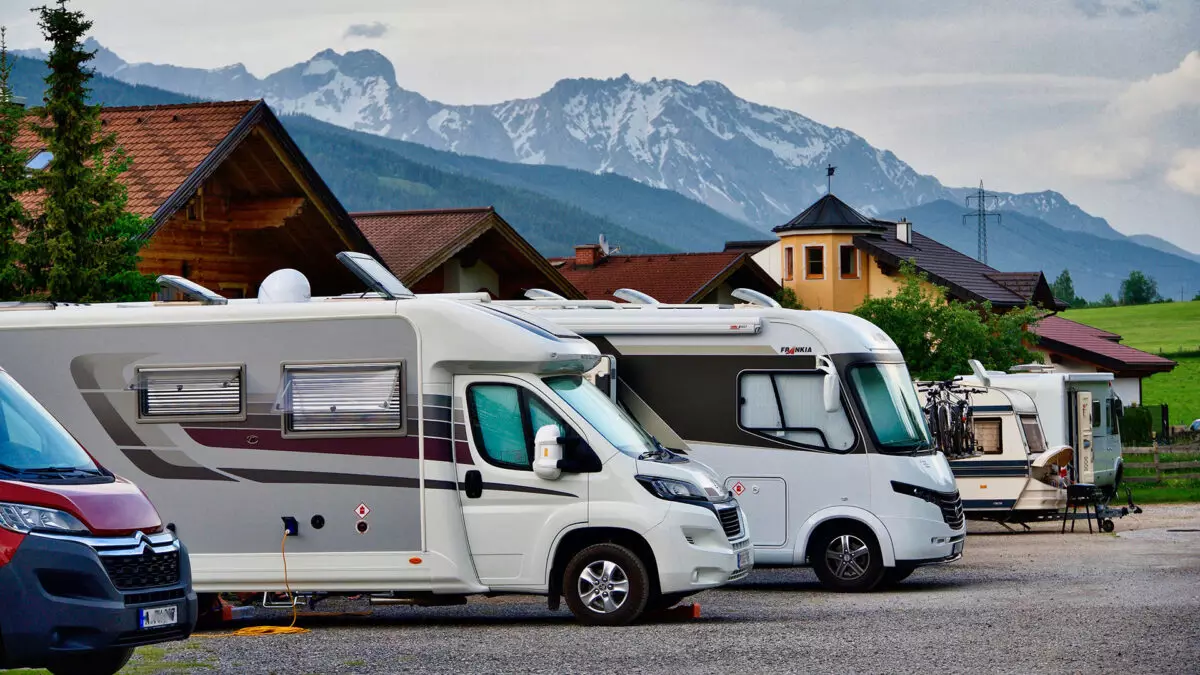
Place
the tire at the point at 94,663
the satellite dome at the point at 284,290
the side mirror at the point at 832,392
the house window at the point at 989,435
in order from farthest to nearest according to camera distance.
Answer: the house window at the point at 989,435 < the side mirror at the point at 832,392 < the satellite dome at the point at 284,290 < the tire at the point at 94,663

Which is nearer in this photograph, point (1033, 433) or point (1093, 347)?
point (1033, 433)

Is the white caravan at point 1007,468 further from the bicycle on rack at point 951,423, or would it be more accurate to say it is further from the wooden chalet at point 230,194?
the wooden chalet at point 230,194

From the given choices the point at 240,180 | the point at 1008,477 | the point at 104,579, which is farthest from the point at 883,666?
the point at 240,180

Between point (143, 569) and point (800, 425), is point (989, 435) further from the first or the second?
point (143, 569)

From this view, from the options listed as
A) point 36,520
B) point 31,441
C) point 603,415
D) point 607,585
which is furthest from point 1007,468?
point 36,520

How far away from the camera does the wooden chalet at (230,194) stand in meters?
25.0

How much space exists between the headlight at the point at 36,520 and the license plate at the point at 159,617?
597 millimetres

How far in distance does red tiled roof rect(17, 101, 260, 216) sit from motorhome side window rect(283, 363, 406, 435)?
919cm

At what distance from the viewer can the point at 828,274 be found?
207 feet

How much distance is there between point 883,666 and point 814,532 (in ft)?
19.9

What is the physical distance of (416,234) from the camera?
113 ft

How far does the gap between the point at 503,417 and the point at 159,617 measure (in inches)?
192

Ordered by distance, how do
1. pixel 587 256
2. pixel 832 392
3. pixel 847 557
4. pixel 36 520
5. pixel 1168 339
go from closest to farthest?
pixel 36 520 → pixel 832 392 → pixel 847 557 → pixel 587 256 → pixel 1168 339

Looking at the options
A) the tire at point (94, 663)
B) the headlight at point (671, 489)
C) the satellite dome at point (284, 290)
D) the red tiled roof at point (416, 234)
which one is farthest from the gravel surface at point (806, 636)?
the red tiled roof at point (416, 234)
